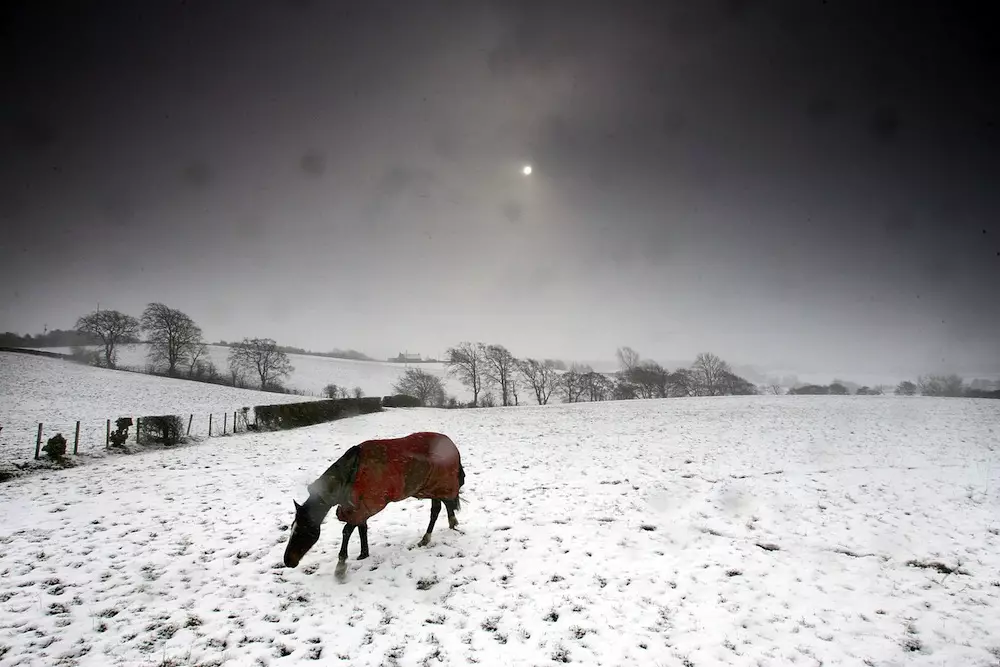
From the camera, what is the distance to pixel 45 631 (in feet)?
15.3

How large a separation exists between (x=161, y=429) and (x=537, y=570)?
845 inches

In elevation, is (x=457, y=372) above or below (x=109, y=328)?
below

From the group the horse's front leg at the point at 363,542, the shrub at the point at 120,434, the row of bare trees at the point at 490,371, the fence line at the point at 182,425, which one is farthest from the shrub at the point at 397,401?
the horse's front leg at the point at 363,542

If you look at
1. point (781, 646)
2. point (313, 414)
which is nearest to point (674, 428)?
point (781, 646)

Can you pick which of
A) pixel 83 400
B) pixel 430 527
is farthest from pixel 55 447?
pixel 83 400

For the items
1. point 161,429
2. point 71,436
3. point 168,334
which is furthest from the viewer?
point 168,334

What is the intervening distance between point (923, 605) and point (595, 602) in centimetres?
463

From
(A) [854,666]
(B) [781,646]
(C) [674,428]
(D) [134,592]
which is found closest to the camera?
(A) [854,666]

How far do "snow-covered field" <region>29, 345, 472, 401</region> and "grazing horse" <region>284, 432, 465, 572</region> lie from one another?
55.3 metres

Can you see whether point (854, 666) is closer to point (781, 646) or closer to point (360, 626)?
point (781, 646)

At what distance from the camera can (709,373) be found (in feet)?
228

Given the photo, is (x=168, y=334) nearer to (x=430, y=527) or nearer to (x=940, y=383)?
(x=430, y=527)

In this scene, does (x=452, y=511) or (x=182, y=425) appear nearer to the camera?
(x=452, y=511)

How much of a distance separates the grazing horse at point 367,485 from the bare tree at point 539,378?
A: 180 ft
